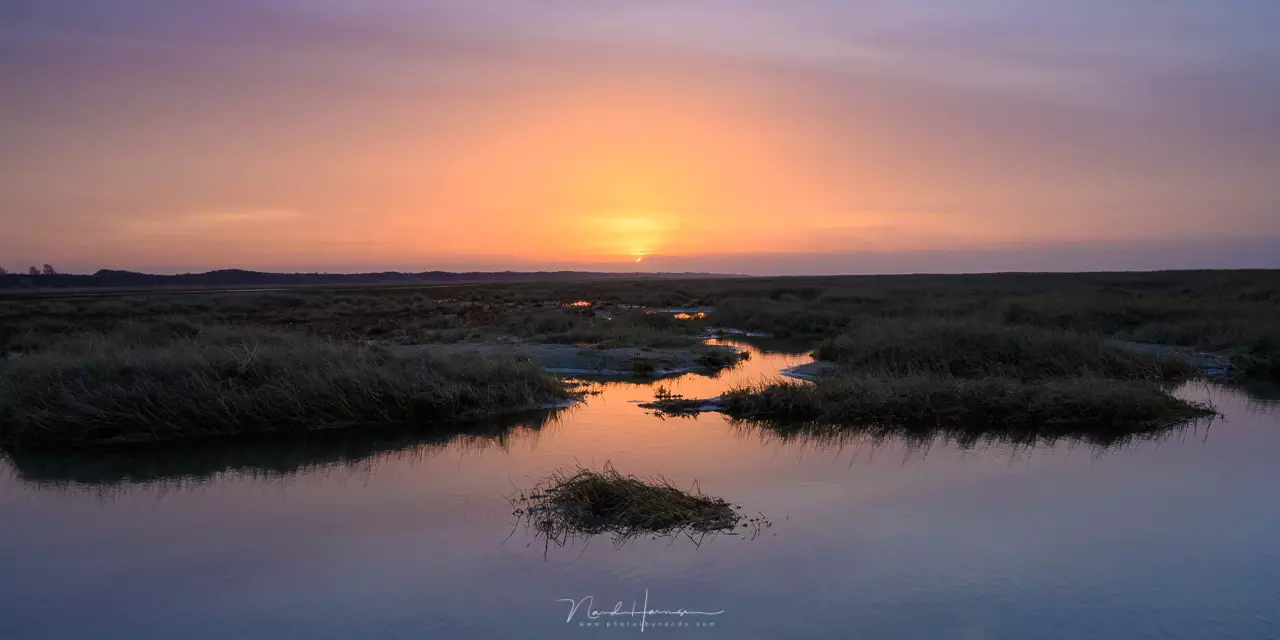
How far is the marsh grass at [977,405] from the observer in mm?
13414

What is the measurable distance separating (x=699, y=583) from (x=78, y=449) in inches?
412

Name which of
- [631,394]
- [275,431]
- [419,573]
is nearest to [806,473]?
[419,573]

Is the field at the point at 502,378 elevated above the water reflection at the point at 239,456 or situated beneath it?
elevated above

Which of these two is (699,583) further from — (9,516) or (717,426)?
(9,516)

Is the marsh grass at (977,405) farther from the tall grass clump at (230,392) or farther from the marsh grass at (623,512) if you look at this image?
the marsh grass at (623,512)

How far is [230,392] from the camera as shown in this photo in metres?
12.8

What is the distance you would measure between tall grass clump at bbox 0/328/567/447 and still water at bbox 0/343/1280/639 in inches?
40.5

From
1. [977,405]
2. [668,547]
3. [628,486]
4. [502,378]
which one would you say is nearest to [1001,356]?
[977,405]

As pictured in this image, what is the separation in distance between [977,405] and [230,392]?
43.0ft

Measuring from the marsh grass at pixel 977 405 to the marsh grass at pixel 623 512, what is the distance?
5.63 metres

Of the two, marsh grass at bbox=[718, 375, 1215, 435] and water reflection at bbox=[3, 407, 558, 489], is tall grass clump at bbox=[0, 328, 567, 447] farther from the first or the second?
marsh grass at bbox=[718, 375, 1215, 435]

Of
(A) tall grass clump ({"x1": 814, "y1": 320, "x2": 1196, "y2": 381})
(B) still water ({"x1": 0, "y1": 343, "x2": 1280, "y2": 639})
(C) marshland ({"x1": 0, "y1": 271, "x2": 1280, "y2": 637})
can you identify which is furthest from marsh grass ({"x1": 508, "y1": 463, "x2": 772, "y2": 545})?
(A) tall grass clump ({"x1": 814, "y1": 320, "x2": 1196, "y2": 381})

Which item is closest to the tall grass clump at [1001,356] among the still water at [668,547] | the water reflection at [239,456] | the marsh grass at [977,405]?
the marsh grass at [977,405]

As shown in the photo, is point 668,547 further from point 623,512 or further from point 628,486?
point 628,486
